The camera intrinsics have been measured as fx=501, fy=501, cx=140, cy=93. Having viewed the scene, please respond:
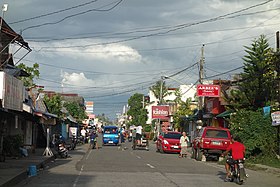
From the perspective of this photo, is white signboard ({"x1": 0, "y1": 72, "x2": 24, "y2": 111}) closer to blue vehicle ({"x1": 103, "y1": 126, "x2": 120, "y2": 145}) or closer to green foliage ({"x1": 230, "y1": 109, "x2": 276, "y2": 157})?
green foliage ({"x1": 230, "y1": 109, "x2": 276, "y2": 157})

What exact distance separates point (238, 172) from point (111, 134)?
1555 inches

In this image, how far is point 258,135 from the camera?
2766 cm

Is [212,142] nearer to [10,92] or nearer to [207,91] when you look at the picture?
[207,91]

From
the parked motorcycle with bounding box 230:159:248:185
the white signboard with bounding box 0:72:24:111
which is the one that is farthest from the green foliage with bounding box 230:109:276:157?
the white signboard with bounding box 0:72:24:111

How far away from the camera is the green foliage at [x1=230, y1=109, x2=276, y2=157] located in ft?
88.6

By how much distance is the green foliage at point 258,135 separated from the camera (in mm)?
27016

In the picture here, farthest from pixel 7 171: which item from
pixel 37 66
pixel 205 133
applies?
pixel 37 66

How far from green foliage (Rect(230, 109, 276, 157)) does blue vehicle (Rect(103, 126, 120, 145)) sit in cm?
2792

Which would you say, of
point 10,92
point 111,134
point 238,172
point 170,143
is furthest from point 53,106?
point 238,172

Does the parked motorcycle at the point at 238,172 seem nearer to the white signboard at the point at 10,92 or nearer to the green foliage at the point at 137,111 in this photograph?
the white signboard at the point at 10,92

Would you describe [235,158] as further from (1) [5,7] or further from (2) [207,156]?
(2) [207,156]

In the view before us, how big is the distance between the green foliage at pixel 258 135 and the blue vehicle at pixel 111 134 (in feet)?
91.6

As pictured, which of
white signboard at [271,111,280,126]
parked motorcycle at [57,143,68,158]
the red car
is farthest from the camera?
the red car

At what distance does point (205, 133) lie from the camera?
→ 29.6 metres
